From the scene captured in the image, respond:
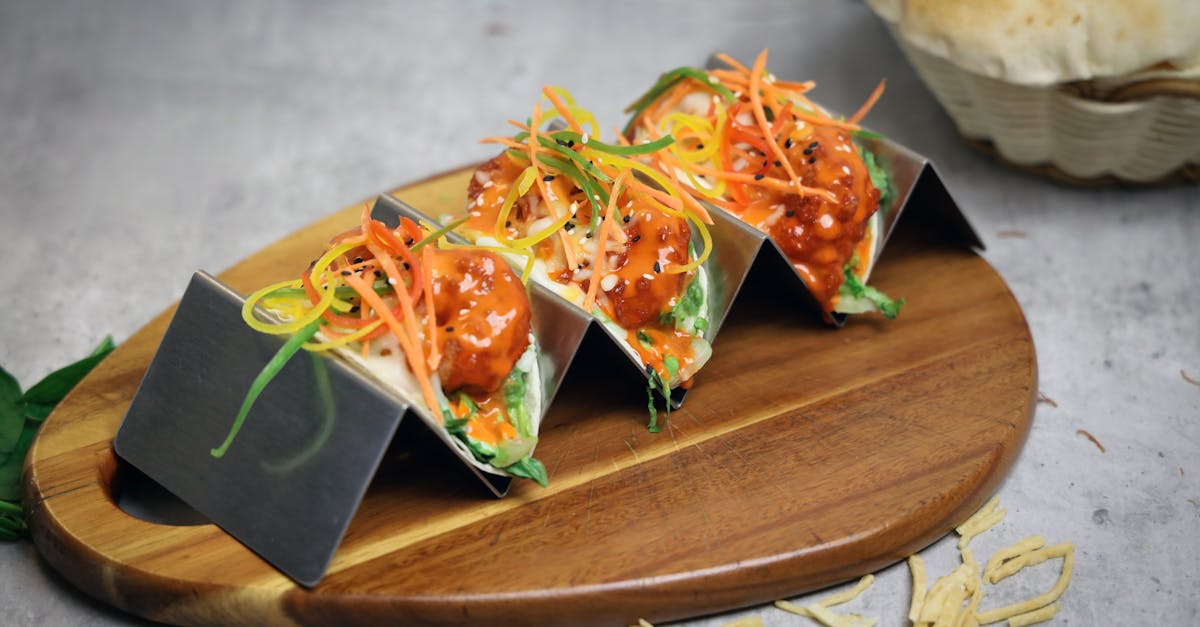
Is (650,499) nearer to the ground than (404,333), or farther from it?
nearer to the ground

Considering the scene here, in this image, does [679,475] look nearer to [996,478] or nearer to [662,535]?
A: [662,535]

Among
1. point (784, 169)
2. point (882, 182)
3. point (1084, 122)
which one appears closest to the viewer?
point (784, 169)

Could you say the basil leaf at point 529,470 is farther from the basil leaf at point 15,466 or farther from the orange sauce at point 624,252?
the basil leaf at point 15,466

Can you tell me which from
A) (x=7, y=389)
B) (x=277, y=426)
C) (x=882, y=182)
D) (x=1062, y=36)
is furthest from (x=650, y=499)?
(x=1062, y=36)

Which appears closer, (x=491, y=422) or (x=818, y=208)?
(x=491, y=422)

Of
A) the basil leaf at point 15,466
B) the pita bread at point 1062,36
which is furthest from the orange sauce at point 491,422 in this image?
the pita bread at point 1062,36

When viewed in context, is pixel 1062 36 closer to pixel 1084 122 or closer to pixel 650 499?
pixel 1084 122
